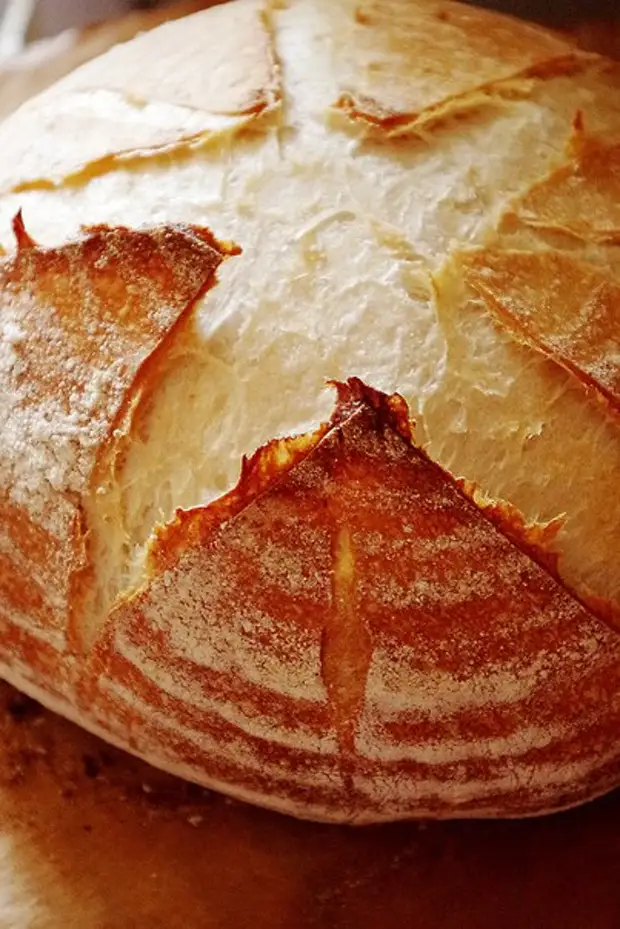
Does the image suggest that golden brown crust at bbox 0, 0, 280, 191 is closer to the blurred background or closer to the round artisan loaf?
the round artisan loaf

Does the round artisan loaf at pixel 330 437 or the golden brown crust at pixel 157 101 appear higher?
the golden brown crust at pixel 157 101

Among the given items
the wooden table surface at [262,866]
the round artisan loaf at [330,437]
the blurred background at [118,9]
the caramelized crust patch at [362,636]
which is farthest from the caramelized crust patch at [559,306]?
the blurred background at [118,9]

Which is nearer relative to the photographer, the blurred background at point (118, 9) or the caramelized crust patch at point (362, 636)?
the caramelized crust patch at point (362, 636)

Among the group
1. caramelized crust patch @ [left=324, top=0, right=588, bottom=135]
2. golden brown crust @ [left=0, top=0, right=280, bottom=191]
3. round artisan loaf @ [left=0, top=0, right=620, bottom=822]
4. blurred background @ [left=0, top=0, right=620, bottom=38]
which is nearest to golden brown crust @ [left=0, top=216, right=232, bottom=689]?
round artisan loaf @ [left=0, top=0, right=620, bottom=822]

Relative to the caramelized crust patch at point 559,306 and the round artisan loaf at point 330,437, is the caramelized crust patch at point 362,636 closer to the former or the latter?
the round artisan loaf at point 330,437

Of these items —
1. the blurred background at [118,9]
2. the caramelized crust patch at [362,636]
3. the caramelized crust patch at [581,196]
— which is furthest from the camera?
the blurred background at [118,9]

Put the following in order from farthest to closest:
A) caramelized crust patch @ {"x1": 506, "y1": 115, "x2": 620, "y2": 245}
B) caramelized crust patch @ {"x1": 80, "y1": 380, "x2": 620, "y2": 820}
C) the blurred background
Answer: the blurred background
caramelized crust patch @ {"x1": 506, "y1": 115, "x2": 620, "y2": 245}
caramelized crust patch @ {"x1": 80, "y1": 380, "x2": 620, "y2": 820}

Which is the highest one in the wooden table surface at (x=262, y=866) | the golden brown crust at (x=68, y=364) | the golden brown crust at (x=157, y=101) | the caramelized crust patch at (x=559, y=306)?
the golden brown crust at (x=157, y=101)
